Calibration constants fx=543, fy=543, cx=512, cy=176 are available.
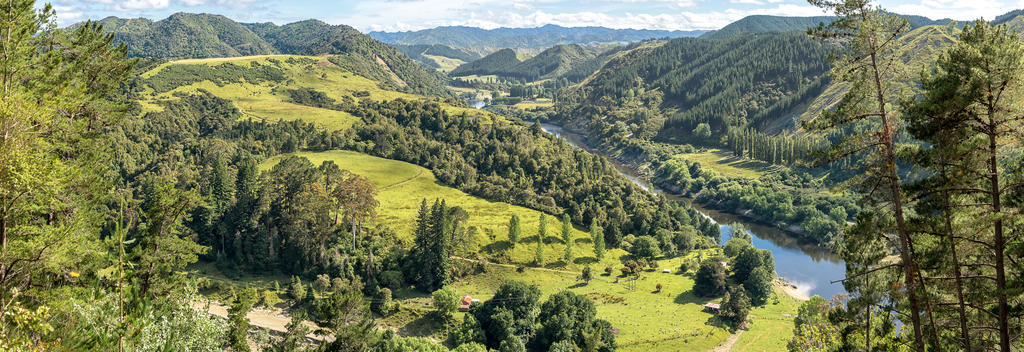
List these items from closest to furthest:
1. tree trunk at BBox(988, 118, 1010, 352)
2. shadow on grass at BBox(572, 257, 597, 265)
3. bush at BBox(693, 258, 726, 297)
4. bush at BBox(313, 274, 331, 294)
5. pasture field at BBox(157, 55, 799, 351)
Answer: tree trunk at BBox(988, 118, 1010, 352), pasture field at BBox(157, 55, 799, 351), bush at BBox(313, 274, 331, 294), bush at BBox(693, 258, 726, 297), shadow on grass at BBox(572, 257, 597, 265)

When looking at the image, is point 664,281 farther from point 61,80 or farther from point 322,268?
point 61,80

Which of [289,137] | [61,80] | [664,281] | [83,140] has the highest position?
[61,80]

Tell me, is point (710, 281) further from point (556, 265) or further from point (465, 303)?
point (465, 303)

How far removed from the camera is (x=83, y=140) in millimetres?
32812

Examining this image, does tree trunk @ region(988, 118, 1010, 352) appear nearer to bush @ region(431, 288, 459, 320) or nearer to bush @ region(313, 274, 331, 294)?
bush @ region(431, 288, 459, 320)

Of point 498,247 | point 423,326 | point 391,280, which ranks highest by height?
point 498,247

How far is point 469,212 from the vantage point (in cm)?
12294

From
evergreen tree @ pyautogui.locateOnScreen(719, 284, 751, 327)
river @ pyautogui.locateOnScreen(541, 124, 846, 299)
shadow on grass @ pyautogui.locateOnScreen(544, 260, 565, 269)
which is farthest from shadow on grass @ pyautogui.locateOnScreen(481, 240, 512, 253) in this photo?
river @ pyautogui.locateOnScreen(541, 124, 846, 299)

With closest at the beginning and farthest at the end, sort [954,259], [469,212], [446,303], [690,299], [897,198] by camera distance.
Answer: [954,259], [897,198], [446,303], [690,299], [469,212]

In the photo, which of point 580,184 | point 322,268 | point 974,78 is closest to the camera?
point 974,78

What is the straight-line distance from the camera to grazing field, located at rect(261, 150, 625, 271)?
108319 mm

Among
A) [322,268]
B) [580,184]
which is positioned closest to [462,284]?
[322,268]

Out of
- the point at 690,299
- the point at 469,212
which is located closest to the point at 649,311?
the point at 690,299

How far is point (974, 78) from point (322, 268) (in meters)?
90.7
